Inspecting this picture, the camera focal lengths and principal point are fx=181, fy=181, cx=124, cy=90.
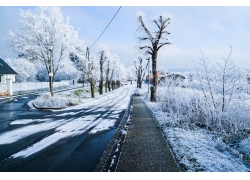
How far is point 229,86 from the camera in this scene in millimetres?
8102

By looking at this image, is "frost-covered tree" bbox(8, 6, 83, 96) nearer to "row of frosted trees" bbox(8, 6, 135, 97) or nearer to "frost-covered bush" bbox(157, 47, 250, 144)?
"row of frosted trees" bbox(8, 6, 135, 97)

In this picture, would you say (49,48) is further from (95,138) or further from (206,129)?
(206,129)

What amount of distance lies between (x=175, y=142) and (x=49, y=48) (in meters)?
15.4

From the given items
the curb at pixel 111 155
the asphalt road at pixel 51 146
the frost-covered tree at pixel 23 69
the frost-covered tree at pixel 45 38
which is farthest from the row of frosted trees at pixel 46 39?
the frost-covered tree at pixel 23 69

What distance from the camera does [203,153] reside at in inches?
204

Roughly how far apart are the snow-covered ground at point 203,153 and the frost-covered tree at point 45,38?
14.8m

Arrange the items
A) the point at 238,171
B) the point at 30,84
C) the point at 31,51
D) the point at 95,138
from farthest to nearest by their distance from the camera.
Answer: the point at 30,84 → the point at 31,51 → the point at 95,138 → the point at 238,171

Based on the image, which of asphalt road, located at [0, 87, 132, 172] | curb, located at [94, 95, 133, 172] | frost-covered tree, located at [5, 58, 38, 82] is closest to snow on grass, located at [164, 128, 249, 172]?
curb, located at [94, 95, 133, 172]

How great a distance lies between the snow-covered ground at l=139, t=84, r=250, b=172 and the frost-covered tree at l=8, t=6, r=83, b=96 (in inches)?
581

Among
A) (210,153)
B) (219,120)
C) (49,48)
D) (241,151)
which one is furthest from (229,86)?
(49,48)

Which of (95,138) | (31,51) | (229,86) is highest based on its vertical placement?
(31,51)

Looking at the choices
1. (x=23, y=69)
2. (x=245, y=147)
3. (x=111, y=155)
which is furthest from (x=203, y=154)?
(x=23, y=69)

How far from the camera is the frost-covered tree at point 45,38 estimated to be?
16875 mm

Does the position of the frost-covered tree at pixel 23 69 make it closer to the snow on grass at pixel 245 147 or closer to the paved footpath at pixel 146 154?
the paved footpath at pixel 146 154
